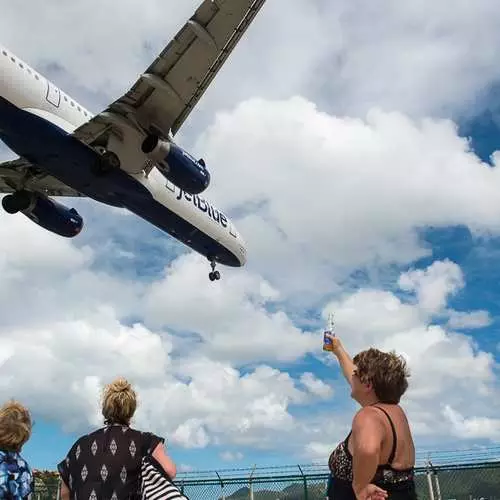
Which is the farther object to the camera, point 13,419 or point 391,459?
point 13,419

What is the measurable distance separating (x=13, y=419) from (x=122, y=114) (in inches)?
784

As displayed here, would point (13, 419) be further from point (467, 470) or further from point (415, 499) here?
point (467, 470)

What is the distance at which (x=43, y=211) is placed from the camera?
27.9 meters

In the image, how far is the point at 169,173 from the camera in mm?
22391

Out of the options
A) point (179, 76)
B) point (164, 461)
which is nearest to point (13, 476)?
point (164, 461)

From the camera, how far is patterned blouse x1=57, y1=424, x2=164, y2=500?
439 centimetres

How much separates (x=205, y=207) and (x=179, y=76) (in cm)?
777

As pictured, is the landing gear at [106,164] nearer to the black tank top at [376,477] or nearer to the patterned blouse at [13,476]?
the patterned blouse at [13,476]

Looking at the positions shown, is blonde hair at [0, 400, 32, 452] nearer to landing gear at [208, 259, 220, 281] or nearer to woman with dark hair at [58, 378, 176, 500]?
woman with dark hair at [58, 378, 176, 500]

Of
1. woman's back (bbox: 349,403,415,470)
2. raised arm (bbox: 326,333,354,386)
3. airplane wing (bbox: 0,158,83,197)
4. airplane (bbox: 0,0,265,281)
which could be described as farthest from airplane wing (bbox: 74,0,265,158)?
woman's back (bbox: 349,403,415,470)

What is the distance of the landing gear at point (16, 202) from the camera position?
91.5 ft

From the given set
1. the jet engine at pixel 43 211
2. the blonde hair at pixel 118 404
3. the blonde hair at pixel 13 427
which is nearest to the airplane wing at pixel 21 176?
the jet engine at pixel 43 211

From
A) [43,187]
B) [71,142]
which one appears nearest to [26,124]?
[71,142]

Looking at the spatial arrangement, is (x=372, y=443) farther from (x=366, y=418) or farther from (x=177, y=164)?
(x=177, y=164)
